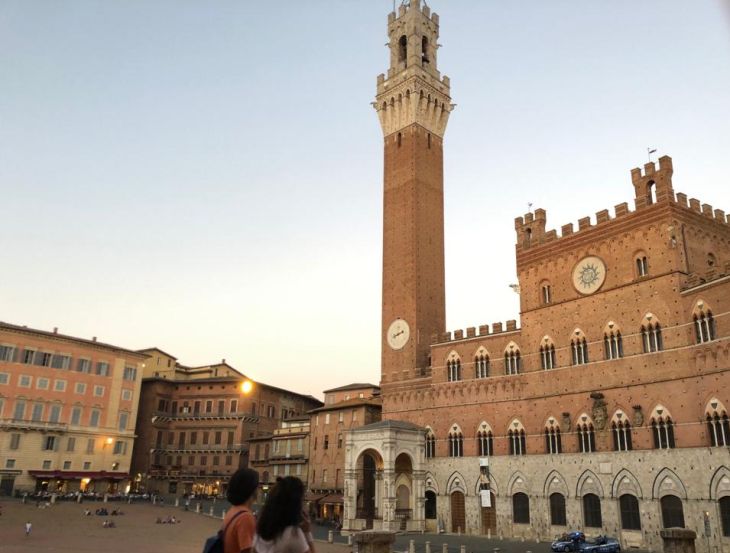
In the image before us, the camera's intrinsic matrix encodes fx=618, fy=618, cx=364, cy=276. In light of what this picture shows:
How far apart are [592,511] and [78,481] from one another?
5015 cm

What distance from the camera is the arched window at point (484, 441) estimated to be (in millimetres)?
45719

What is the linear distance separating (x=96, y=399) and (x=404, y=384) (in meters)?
35.0

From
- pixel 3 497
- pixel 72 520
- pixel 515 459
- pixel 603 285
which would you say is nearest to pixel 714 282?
pixel 603 285

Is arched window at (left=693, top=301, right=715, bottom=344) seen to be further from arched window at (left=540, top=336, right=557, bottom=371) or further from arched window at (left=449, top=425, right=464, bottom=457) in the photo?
arched window at (left=449, top=425, right=464, bottom=457)

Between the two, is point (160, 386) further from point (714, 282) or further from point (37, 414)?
point (714, 282)

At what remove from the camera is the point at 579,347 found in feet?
137

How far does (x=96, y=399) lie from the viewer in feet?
217

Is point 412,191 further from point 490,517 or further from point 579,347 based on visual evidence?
point 490,517

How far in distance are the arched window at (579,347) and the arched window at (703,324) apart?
24.5 ft

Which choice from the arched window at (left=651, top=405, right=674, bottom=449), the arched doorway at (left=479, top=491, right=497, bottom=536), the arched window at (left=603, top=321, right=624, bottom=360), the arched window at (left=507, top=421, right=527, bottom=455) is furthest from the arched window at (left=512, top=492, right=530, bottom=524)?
the arched window at (left=603, top=321, right=624, bottom=360)

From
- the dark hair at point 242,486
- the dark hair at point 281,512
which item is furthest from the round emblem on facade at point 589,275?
the dark hair at point 281,512

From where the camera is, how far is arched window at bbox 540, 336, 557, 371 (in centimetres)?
4331

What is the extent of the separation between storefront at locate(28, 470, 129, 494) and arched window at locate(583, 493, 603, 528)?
48.5 m

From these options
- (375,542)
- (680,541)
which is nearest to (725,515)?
(680,541)
